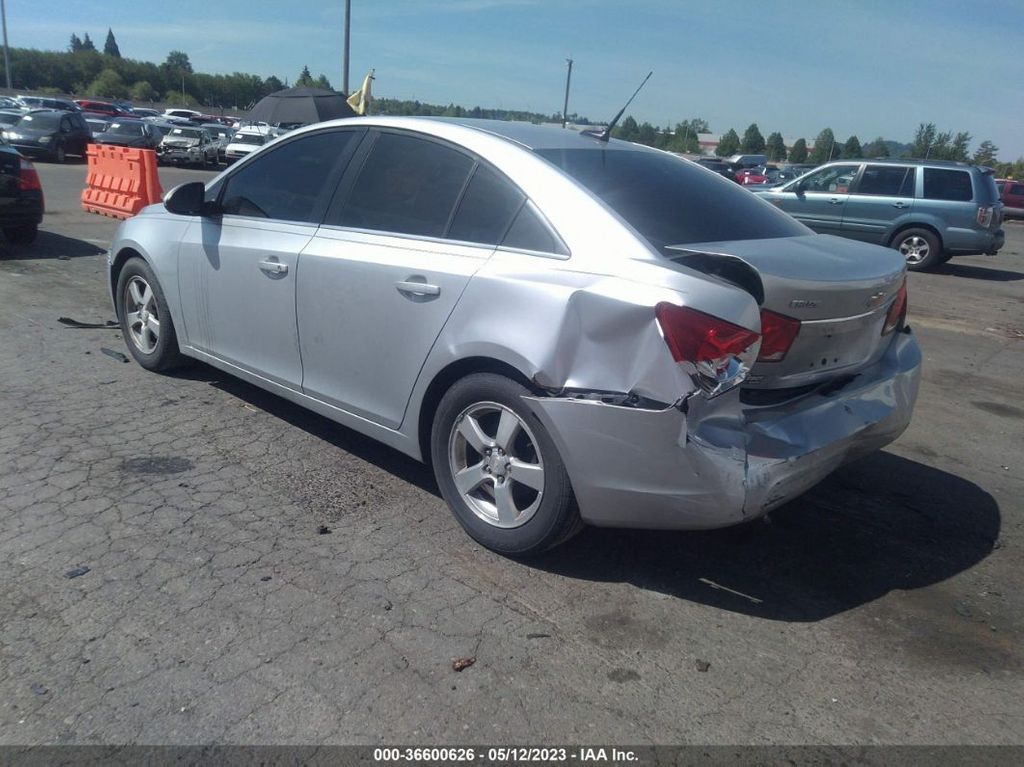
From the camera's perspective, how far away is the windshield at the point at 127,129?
2904cm

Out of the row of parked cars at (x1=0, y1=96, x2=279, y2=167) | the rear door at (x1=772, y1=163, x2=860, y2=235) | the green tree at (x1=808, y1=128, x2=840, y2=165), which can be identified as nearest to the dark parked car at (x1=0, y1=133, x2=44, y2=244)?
the rear door at (x1=772, y1=163, x2=860, y2=235)

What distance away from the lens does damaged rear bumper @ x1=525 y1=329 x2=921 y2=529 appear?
301 centimetres

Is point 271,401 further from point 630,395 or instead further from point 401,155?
point 630,395

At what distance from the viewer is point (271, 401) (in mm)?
5379

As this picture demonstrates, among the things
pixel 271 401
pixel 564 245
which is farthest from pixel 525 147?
pixel 271 401

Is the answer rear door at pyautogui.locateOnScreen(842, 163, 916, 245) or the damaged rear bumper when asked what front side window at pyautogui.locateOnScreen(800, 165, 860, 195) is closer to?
rear door at pyautogui.locateOnScreen(842, 163, 916, 245)

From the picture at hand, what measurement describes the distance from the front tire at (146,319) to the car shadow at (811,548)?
1.57 meters

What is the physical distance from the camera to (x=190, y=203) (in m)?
4.91

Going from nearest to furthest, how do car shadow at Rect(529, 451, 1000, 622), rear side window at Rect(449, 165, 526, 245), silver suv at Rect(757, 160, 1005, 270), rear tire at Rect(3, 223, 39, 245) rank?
car shadow at Rect(529, 451, 1000, 622) < rear side window at Rect(449, 165, 526, 245) < rear tire at Rect(3, 223, 39, 245) < silver suv at Rect(757, 160, 1005, 270)

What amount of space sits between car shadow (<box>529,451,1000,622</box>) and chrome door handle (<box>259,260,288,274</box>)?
1.97m

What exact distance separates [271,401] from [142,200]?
9.82 m

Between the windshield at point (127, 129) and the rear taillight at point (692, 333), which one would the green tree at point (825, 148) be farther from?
the rear taillight at point (692, 333)

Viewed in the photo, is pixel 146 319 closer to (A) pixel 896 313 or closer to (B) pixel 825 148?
(A) pixel 896 313

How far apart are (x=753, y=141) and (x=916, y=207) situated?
51794 mm
